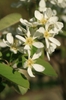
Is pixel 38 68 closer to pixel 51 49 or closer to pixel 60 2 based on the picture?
pixel 51 49

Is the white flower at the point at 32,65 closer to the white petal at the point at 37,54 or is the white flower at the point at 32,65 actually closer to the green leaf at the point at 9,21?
the white petal at the point at 37,54

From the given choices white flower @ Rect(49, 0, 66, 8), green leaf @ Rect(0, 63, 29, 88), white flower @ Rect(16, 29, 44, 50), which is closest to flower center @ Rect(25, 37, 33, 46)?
white flower @ Rect(16, 29, 44, 50)

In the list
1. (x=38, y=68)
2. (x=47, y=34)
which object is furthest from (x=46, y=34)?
(x=38, y=68)

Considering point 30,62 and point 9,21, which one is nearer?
point 30,62

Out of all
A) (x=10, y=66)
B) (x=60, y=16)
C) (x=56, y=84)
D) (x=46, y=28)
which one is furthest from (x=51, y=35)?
(x=56, y=84)

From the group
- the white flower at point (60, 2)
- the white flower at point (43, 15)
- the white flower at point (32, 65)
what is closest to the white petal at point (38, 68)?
the white flower at point (32, 65)
